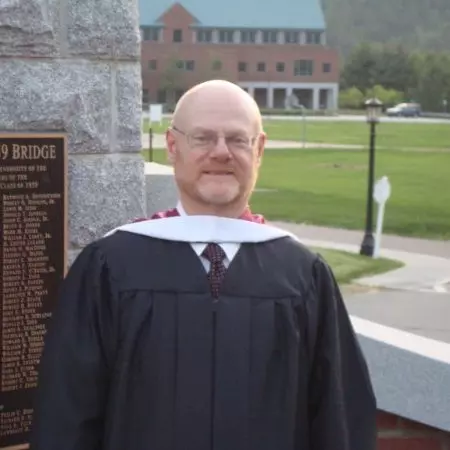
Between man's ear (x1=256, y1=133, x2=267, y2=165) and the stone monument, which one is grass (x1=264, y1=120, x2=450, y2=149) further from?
man's ear (x1=256, y1=133, x2=267, y2=165)

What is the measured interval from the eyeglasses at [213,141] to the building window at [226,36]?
93351mm

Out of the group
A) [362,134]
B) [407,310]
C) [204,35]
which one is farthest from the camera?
[204,35]

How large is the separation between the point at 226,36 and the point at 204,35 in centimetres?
238

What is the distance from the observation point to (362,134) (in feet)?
165

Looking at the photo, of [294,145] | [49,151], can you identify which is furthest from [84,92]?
[294,145]

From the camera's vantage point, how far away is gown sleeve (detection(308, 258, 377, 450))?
8.12ft

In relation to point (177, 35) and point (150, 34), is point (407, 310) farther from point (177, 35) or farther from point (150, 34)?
point (177, 35)

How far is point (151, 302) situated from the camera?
2369mm

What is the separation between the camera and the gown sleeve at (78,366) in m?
2.35

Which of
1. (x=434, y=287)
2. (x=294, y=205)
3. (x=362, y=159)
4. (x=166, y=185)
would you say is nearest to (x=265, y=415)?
(x=166, y=185)

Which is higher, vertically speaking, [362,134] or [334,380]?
[362,134]

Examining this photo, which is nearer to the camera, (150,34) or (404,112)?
(404,112)

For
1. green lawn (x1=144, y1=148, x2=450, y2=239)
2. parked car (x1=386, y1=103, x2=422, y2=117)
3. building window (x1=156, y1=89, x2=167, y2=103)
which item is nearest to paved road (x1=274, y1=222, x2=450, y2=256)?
green lawn (x1=144, y1=148, x2=450, y2=239)

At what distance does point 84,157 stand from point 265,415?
1526 millimetres
